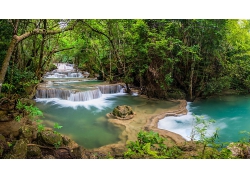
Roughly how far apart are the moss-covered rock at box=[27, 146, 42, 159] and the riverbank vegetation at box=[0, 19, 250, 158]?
1557mm

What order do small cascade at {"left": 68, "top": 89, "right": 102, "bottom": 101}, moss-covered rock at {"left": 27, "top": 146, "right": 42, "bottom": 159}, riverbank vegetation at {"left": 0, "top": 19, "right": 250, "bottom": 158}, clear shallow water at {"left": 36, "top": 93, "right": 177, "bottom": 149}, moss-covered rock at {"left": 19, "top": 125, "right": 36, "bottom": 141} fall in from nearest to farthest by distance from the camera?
1. moss-covered rock at {"left": 27, "top": 146, "right": 42, "bottom": 159}
2. moss-covered rock at {"left": 19, "top": 125, "right": 36, "bottom": 141}
3. clear shallow water at {"left": 36, "top": 93, "right": 177, "bottom": 149}
4. riverbank vegetation at {"left": 0, "top": 19, "right": 250, "bottom": 158}
5. small cascade at {"left": 68, "top": 89, "right": 102, "bottom": 101}

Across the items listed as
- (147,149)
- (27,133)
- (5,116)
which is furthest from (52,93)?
(147,149)

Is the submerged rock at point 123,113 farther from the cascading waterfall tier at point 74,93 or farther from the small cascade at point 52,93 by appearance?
the small cascade at point 52,93

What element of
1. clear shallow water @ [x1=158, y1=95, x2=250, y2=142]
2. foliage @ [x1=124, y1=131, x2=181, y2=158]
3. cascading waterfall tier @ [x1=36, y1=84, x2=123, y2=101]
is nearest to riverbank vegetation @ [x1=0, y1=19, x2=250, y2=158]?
cascading waterfall tier @ [x1=36, y1=84, x2=123, y2=101]

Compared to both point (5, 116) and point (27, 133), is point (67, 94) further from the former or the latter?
point (27, 133)

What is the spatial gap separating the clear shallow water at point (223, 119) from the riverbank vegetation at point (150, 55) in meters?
0.85

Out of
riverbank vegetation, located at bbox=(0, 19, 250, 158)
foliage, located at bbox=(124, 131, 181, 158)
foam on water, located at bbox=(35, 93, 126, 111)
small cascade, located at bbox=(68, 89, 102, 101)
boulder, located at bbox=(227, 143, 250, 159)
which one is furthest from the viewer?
small cascade, located at bbox=(68, 89, 102, 101)

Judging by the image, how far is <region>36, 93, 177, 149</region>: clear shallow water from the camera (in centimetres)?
423

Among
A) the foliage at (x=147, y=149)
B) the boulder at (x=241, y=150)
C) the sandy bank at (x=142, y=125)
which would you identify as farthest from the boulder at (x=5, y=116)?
the boulder at (x=241, y=150)

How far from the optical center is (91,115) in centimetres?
546

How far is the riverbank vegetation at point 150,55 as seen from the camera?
4836 millimetres

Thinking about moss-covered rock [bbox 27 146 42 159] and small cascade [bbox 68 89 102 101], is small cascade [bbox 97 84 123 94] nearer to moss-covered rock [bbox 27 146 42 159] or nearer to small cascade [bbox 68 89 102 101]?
small cascade [bbox 68 89 102 101]

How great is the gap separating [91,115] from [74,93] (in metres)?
1.86
